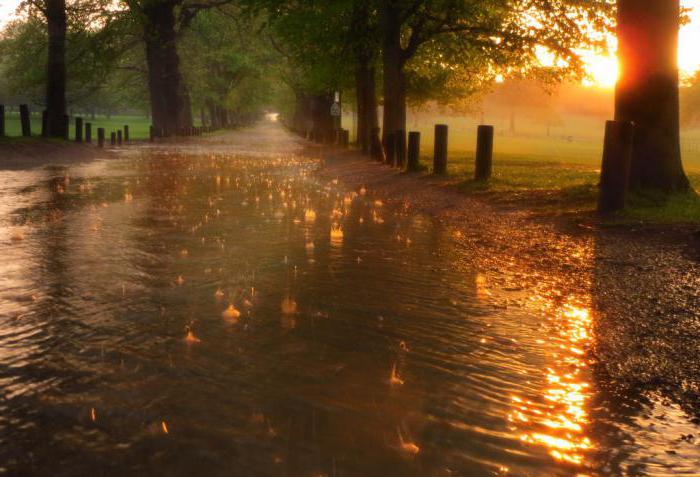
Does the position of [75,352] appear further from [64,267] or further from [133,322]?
[64,267]

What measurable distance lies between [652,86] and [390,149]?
37.7 feet

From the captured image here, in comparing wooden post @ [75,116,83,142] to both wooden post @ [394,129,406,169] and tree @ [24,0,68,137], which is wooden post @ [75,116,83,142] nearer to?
tree @ [24,0,68,137]

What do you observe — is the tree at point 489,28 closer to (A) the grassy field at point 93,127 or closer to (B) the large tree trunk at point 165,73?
(A) the grassy field at point 93,127

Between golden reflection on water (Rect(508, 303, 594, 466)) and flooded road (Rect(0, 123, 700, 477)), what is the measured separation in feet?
0.04

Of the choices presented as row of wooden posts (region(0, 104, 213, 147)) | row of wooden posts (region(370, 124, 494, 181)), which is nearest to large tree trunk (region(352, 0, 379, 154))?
row of wooden posts (region(370, 124, 494, 181))

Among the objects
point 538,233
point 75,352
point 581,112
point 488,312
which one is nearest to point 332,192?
point 538,233

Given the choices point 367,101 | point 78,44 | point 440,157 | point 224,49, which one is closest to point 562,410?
point 440,157

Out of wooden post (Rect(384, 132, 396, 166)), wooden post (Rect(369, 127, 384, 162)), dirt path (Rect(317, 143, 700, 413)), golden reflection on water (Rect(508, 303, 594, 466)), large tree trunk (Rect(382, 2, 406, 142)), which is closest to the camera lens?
golden reflection on water (Rect(508, 303, 594, 466))

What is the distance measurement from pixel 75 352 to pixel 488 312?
10.1 feet

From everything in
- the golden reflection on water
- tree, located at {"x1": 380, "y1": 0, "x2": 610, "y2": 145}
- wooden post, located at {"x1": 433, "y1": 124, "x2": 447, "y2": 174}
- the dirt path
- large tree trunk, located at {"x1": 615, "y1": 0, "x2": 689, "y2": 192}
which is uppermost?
tree, located at {"x1": 380, "y1": 0, "x2": 610, "y2": 145}

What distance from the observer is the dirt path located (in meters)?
4.47

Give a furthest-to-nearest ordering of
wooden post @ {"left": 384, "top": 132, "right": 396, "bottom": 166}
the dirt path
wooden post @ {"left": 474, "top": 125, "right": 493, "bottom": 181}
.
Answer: wooden post @ {"left": 384, "top": 132, "right": 396, "bottom": 166} → wooden post @ {"left": 474, "top": 125, "right": 493, "bottom": 181} → the dirt path

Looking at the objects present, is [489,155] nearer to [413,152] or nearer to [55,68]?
[413,152]

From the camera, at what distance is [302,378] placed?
13.3 feet
